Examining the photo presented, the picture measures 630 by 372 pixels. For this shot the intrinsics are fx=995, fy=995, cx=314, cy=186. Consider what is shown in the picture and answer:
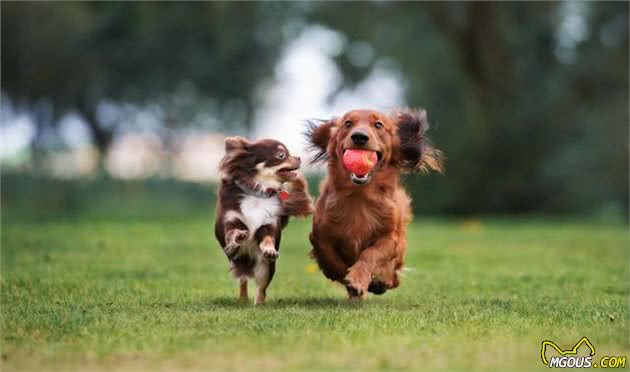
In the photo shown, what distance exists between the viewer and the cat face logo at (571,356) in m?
4.81

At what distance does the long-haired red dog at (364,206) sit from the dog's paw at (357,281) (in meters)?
0.01

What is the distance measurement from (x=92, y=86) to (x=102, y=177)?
4239 millimetres

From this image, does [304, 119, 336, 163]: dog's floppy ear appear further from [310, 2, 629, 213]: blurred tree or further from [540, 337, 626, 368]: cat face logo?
[310, 2, 629, 213]: blurred tree

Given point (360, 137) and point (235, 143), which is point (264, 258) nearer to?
point (235, 143)

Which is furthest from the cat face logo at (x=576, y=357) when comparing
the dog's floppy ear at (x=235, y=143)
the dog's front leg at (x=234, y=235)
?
the dog's floppy ear at (x=235, y=143)

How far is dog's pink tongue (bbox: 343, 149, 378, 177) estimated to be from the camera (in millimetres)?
6926

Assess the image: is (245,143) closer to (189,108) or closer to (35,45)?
(35,45)

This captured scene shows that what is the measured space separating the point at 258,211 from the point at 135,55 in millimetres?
23061

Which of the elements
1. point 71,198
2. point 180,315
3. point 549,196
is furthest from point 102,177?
point 180,315

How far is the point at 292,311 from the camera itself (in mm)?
6516

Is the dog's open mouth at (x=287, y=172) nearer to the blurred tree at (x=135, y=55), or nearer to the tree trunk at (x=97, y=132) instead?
the blurred tree at (x=135, y=55)

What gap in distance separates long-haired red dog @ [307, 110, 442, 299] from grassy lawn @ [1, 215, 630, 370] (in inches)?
11.6

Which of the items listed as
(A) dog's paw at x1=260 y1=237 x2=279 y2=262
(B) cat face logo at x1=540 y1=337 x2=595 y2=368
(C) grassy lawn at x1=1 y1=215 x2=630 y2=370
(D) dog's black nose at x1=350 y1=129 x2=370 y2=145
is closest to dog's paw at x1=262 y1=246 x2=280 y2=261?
(A) dog's paw at x1=260 y1=237 x2=279 y2=262

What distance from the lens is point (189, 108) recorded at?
1281 inches
